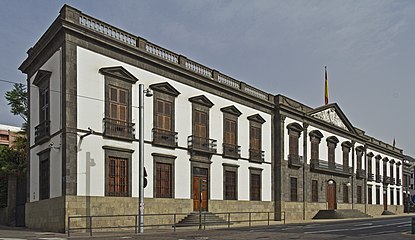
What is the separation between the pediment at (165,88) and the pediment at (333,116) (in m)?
17.9

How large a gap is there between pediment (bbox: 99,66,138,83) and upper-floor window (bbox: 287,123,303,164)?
1730cm

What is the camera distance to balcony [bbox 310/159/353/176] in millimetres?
42250

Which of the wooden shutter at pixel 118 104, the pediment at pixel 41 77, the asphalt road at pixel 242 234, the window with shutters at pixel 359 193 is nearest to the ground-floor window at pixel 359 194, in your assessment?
the window with shutters at pixel 359 193

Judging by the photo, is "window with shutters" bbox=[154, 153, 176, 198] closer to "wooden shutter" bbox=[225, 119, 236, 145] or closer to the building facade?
the building facade

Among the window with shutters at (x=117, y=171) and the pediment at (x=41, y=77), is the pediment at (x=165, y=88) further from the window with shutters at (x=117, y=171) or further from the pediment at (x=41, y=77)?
the pediment at (x=41, y=77)

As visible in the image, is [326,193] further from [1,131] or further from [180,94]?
[1,131]

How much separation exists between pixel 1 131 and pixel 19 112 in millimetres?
23755

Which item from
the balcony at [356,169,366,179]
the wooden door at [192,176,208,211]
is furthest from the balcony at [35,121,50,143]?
the balcony at [356,169,366,179]

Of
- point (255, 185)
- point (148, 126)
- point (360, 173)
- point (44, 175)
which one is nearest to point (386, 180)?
point (360, 173)

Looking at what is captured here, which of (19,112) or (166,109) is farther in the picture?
(19,112)

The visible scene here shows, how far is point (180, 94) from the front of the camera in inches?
1133

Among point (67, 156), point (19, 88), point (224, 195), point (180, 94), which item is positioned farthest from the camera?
point (19, 88)

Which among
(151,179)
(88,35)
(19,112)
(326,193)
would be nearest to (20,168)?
(19,112)

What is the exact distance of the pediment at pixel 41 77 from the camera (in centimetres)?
2458
